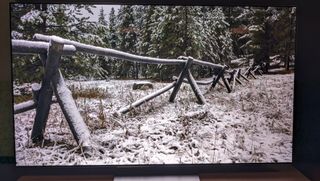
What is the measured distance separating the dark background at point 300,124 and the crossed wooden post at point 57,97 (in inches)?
8.5

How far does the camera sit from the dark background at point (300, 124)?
2.69 meters

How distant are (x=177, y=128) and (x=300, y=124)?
85 centimetres

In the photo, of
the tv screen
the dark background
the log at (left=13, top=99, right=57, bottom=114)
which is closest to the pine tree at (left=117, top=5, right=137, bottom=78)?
the tv screen

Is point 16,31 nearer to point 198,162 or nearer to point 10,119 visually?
point 10,119

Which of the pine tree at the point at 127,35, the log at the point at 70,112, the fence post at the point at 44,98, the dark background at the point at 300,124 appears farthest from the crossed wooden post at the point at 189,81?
the fence post at the point at 44,98

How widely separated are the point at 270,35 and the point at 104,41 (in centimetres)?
108

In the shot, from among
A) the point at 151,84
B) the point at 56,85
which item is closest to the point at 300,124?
the point at 151,84

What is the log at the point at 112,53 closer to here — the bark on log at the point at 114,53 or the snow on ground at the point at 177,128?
the bark on log at the point at 114,53

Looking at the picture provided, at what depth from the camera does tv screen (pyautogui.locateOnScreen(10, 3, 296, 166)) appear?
2.56m

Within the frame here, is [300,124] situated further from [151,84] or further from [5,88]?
[5,88]

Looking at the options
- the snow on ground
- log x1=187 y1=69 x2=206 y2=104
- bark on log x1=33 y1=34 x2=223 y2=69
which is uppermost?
bark on log x1=33 y1=34 x2=223 y2=69

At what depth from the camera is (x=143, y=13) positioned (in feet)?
8.55

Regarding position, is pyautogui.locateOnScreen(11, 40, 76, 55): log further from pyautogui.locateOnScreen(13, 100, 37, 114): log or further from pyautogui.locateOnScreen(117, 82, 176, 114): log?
pyautogui.locateOnScreen(117, 82, 176, 114): log

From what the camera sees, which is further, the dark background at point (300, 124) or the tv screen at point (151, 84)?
the dark background at point (300, 124)
